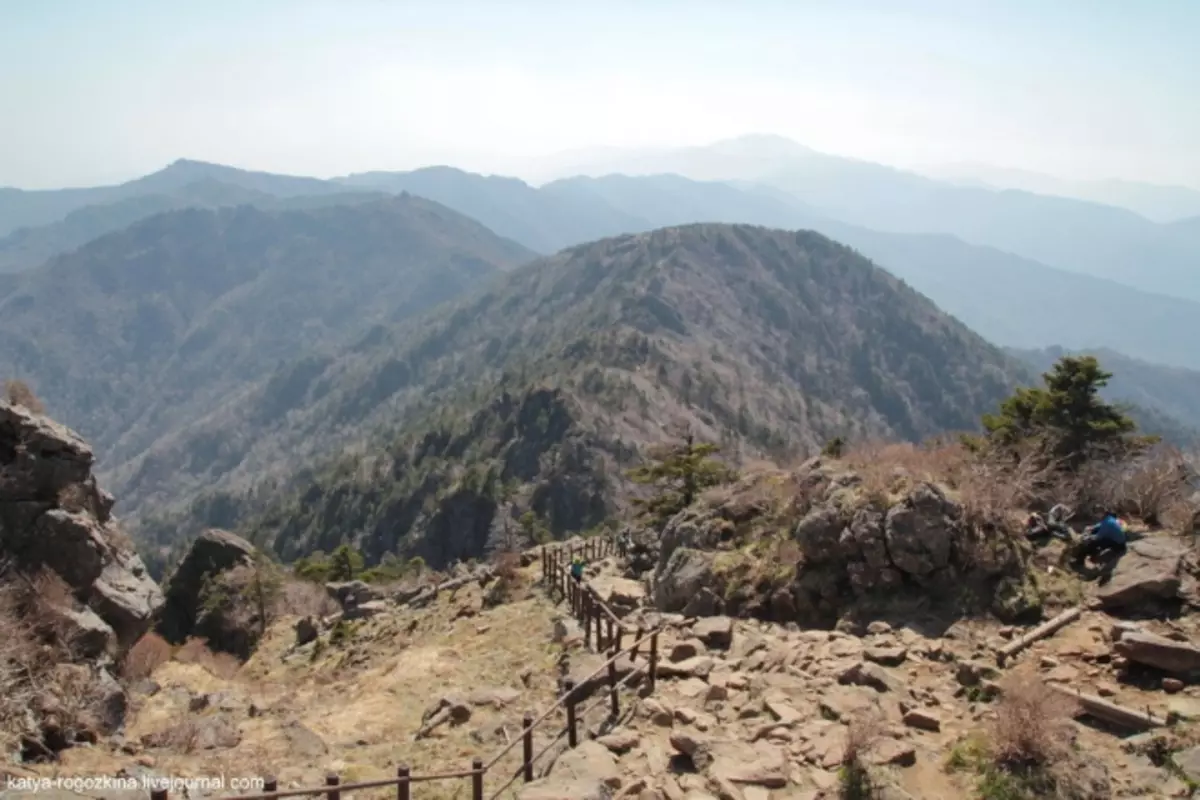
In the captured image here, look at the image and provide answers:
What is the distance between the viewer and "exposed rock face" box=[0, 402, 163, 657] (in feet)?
→ 62.3

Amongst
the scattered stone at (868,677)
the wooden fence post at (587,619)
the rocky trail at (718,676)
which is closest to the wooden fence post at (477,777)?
the rocky trail at (718,676)

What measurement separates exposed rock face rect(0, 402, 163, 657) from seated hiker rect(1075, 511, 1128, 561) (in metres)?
21.3

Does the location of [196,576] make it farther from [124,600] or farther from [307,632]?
[124,600]

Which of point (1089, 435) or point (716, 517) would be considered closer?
point (716, 517)

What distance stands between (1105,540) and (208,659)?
32252 millimetres

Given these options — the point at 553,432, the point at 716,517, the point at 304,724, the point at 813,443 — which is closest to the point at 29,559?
the point at 304,724

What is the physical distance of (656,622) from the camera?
15852 mm

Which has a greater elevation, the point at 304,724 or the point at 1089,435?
the point at 1089,435

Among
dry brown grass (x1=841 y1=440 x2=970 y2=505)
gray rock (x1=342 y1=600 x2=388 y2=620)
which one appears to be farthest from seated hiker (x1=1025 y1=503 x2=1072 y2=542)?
gray rock (x1=342 y1=600 x2=388 y2=620)

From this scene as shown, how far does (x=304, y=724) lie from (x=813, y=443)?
16836cm

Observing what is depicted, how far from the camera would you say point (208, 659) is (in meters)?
31.4

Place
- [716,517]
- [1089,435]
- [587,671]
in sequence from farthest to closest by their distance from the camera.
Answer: [1089,435]
[716,517]
[587,671]

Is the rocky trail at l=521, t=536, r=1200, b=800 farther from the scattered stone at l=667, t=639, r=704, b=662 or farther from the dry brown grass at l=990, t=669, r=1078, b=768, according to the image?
Answer: the dry brown grass at l=990, t=669, r=1078, b=768

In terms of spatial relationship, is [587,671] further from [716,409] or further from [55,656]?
[716,409]
